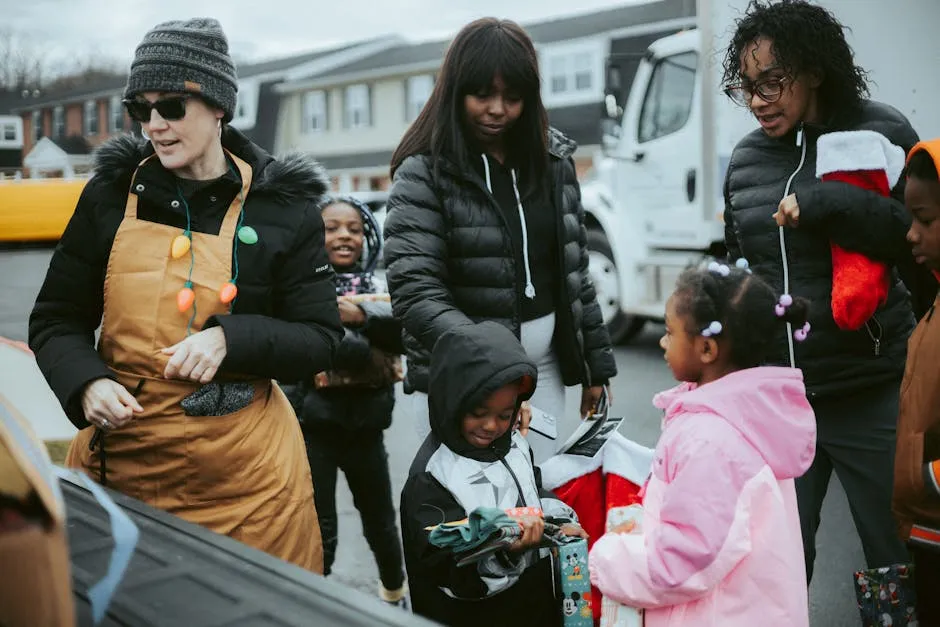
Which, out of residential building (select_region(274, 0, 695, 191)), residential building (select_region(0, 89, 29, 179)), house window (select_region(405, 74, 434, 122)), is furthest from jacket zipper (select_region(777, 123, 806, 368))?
house window (select_region(405, 74, 434, 122))

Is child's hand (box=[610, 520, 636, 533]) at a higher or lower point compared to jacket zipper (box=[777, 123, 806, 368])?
lower

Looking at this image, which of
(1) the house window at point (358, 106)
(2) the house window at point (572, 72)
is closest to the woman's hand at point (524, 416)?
(2) the house window at point (572, 72)

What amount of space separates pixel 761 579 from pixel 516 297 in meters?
1.13

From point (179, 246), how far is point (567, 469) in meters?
1.17

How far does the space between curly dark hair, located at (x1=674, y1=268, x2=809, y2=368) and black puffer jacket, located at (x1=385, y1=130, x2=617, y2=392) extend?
2.24ft

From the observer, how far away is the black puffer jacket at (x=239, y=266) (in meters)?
2.17

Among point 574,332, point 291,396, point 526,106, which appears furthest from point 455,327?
point 291,396

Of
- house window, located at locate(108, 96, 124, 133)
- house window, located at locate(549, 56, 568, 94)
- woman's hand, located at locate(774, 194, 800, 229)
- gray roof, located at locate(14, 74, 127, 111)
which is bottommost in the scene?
woman's hand, located at locate(774, 194, 800, 229)

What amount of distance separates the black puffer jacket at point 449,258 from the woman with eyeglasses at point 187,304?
1.22 ft

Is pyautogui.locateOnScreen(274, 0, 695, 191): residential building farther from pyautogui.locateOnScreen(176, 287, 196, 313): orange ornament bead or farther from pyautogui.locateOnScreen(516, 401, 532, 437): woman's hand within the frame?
pyautogui.locateOnScreen(176, 287, 196, 313): orange ornament bead

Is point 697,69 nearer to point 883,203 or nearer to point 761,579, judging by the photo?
point 883,203

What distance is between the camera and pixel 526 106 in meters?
2.89

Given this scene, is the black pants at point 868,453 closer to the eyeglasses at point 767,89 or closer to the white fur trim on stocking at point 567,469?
the white fur trim on stocking at point 567,469

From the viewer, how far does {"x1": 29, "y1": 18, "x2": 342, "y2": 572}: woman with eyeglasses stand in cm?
217
